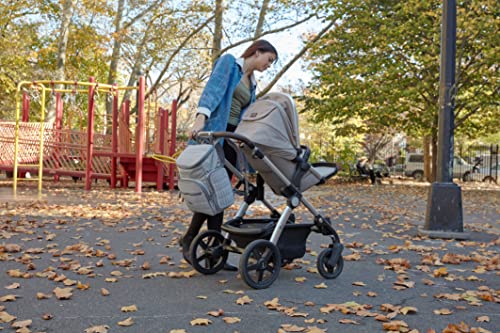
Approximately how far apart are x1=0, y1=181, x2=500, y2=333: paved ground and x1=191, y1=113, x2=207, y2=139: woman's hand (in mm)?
1125

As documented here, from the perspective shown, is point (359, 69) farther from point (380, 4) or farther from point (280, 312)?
point (280, 312)

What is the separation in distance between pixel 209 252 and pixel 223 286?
0.43 metres

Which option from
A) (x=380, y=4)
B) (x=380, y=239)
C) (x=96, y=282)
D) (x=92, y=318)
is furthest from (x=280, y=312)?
(x=380, y=4)

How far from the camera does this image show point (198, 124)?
452cm

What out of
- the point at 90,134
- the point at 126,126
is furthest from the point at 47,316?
the point at 126,126

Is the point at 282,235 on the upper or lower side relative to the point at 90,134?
lower

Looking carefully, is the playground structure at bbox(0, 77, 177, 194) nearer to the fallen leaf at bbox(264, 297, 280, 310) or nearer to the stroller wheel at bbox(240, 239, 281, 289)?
the stroller wheel at bbox(240, 239, 281, 289)

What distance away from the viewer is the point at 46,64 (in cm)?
3022

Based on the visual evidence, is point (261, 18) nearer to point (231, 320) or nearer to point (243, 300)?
point (243, 300)

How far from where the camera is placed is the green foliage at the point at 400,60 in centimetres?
1773

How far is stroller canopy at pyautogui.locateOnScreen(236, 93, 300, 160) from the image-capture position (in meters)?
4.39

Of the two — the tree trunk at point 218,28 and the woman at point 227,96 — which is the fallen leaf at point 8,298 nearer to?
the woman at point 227,96

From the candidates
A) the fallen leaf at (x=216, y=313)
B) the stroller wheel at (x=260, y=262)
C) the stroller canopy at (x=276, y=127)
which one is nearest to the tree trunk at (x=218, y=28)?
the stroller canopy at (x=276, y=127)

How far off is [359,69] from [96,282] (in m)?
15.2
